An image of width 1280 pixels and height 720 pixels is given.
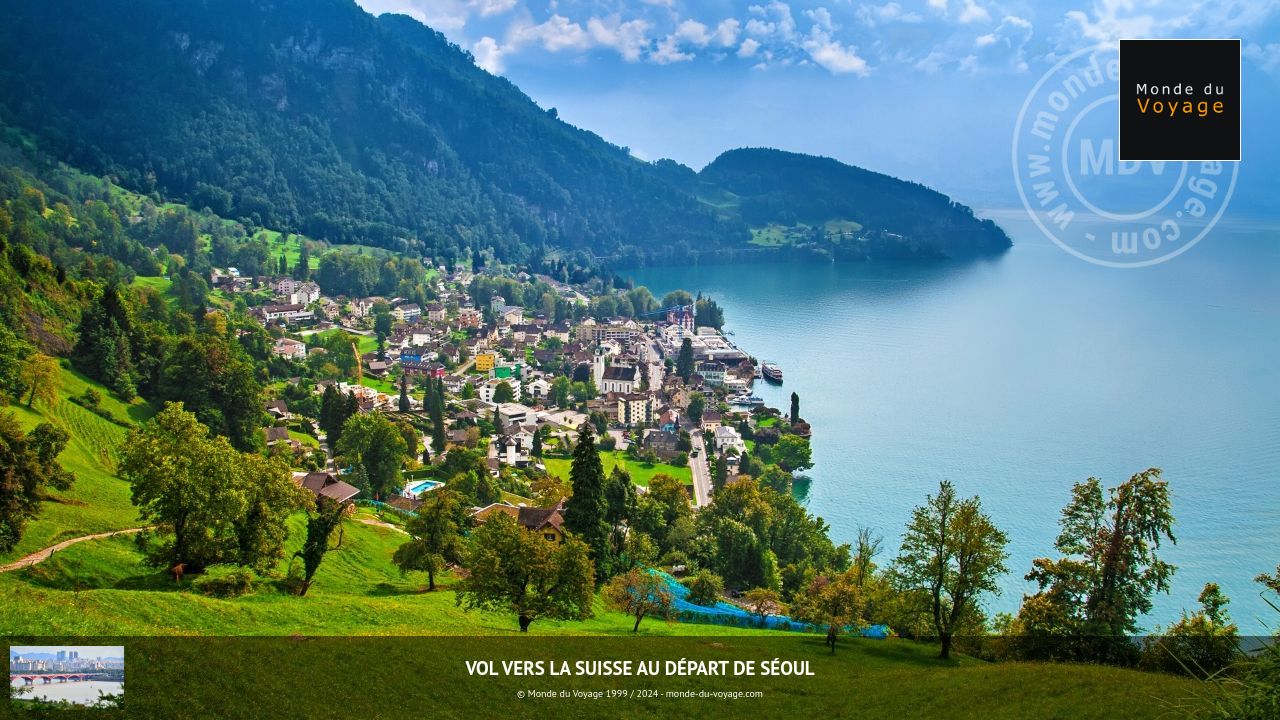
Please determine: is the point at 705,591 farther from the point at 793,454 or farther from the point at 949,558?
the point at 793,454

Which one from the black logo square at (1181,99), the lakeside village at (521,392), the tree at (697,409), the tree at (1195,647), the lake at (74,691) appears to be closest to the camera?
the lake at (74,691)

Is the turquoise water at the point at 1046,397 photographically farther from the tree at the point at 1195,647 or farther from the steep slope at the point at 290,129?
the steep slope at the point at 290,129

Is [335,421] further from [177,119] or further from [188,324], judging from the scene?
[177,119]

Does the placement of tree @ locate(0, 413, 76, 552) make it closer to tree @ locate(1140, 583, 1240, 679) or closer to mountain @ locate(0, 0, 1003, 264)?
tree @ locate(1140, 583, 1240, 679)

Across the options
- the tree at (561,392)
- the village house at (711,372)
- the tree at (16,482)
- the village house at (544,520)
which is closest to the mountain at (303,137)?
the village house at (711,372)

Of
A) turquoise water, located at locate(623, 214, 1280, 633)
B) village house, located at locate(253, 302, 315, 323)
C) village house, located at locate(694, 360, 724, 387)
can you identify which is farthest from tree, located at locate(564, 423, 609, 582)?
village house, located at locate(253, 302, 315, 323)

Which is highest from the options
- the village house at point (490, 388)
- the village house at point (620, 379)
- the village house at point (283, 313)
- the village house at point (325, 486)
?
the village house at point (283, 313)

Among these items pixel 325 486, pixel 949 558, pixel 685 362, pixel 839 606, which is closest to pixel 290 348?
pixel 685 362
